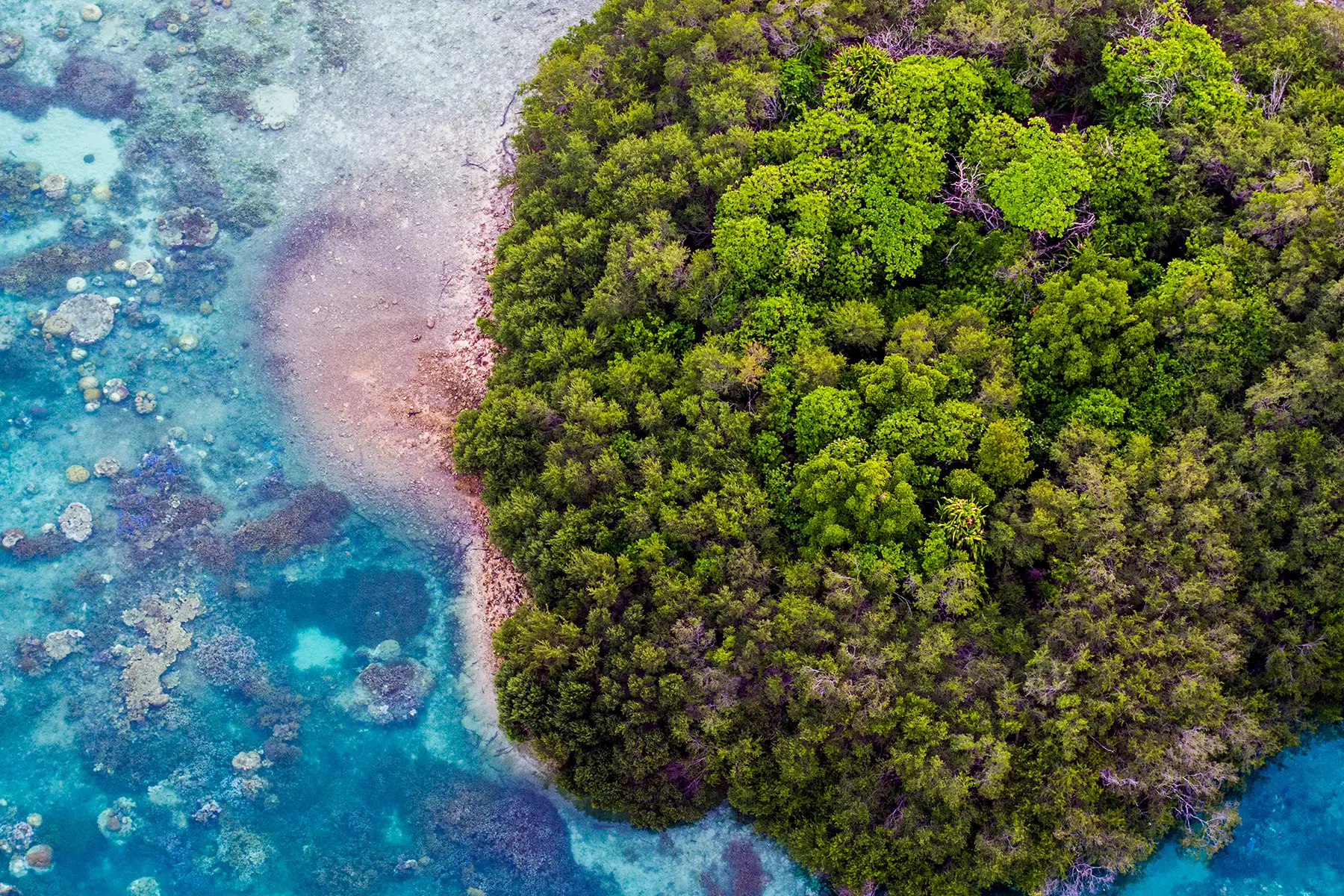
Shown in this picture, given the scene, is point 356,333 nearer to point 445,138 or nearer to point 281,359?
point 281,359

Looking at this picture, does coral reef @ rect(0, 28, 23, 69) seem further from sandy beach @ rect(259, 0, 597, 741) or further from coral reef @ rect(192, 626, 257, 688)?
coral reef @ rect(192, 626, 257, 688)

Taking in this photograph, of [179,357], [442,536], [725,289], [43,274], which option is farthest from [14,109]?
[725,289]

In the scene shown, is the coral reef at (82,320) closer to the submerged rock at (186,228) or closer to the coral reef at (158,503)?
the submerged rock at (186,228)

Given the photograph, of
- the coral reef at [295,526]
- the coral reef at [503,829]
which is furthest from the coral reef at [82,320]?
the coral reef at [503,829]

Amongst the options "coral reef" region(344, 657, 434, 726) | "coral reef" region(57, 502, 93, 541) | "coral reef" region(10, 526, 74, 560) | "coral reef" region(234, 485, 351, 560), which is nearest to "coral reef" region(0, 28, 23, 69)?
"coral reef" region(57, 502, 93, 541)

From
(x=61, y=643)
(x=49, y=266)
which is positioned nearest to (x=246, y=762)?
(x=61, y=643)
